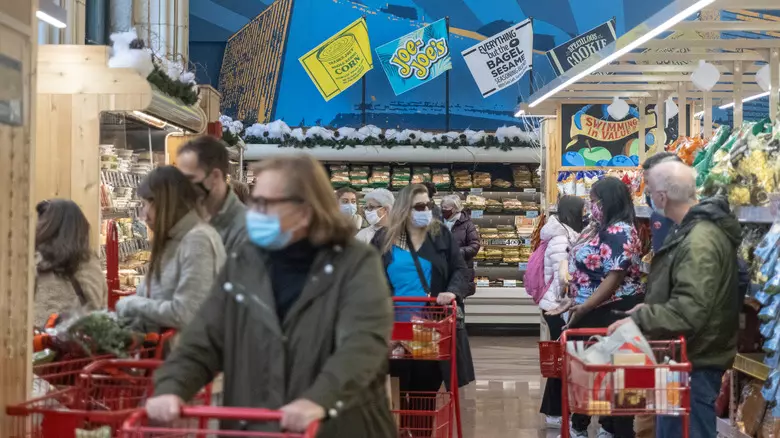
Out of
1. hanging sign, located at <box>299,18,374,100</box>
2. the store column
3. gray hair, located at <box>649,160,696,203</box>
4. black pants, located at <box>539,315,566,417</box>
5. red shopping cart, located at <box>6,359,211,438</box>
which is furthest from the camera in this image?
hanging sign, located at <box>299,18,374,100</box>

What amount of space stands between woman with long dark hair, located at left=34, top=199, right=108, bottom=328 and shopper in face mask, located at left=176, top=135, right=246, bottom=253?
749mm

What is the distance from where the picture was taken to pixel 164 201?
3.69m

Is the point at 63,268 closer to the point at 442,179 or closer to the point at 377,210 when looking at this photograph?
the point at 377,210

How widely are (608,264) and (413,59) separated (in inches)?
406

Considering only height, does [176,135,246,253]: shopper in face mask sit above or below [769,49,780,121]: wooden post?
below

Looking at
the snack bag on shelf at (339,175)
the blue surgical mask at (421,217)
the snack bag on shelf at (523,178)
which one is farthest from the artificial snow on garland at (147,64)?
the snack bag on shelf at (523,178)

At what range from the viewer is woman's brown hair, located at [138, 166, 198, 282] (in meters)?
3.69

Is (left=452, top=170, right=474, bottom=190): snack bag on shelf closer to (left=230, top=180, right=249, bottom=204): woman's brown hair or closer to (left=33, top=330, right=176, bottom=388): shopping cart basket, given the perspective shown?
(left=230, top=180, right=249, bottom=204): woman's brown hair

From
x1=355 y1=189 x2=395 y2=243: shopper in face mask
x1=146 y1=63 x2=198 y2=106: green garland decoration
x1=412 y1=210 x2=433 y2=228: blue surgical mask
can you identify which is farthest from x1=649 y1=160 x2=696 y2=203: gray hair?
x1=146 y1=63 x2=198 y2=106: green garland decoration

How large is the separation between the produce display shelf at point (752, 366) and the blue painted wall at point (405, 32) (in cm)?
1124

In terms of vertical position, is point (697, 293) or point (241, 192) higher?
point (241, 192)

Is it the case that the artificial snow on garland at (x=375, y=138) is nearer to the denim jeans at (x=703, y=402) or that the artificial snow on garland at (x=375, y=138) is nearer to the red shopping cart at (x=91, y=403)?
the denim jeans at (x=703, y=402)

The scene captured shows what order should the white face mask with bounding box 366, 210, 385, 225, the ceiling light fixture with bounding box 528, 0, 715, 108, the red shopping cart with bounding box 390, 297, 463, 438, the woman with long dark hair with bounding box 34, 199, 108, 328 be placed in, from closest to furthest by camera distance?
1. the woman with long dark hair with bounding box 34, 199, 108, 328
2. the ceiling light fixture with bounding box 528, 0, 715, 108
3. the red shopping cart with bounding box 390, 297, 463, 438
4. the white face mask with bounding box 366, 210, 385, 225

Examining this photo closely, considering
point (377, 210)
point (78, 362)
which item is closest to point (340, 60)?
point (377, 210)
